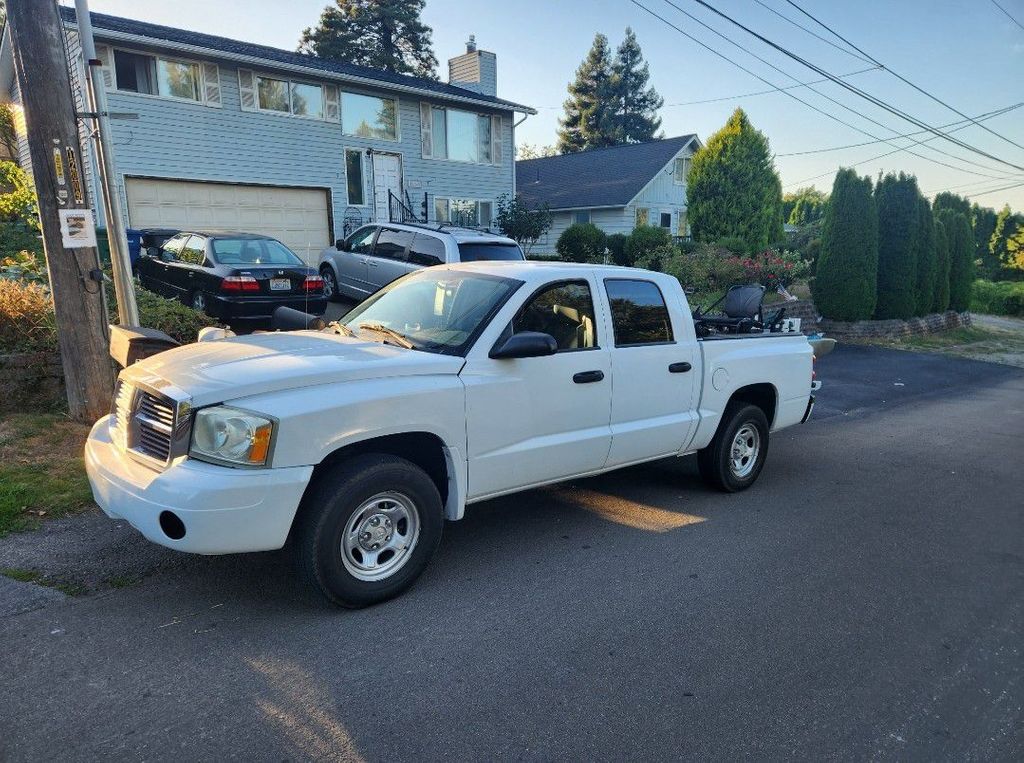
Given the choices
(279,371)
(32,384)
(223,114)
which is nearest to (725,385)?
(279,371)

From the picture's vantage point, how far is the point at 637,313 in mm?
5176

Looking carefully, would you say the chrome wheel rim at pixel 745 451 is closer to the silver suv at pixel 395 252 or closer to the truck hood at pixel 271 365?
the truck hood at pixel 271 365

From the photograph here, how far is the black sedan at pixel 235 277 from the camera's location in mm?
10070

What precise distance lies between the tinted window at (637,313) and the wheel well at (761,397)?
3.85ft

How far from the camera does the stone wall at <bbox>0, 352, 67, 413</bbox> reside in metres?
6.51

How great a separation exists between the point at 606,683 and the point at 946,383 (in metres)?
12.1

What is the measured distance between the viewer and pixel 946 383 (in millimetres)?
12727

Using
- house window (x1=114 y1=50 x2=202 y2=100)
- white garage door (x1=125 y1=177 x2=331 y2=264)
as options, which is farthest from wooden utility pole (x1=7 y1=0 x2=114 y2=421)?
house window (x1=114 y1=50 x2=202 y2=100)

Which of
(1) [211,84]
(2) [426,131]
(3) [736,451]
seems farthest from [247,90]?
(3) [736,451]

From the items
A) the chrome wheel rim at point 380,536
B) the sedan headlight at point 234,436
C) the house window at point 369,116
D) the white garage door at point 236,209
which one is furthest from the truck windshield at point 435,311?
the house window at point 369,116

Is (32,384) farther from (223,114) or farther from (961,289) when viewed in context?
(961,289)

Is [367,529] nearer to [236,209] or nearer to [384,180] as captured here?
[236,209]

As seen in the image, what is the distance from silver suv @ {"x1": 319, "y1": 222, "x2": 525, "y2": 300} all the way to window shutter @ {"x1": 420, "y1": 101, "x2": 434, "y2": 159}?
28.6 feet

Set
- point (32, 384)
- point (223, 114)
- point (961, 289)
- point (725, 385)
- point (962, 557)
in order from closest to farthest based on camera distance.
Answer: point (962, 557) < point (725, 385) < point (32, 384) < point (223, 114) < point (961, 289)
